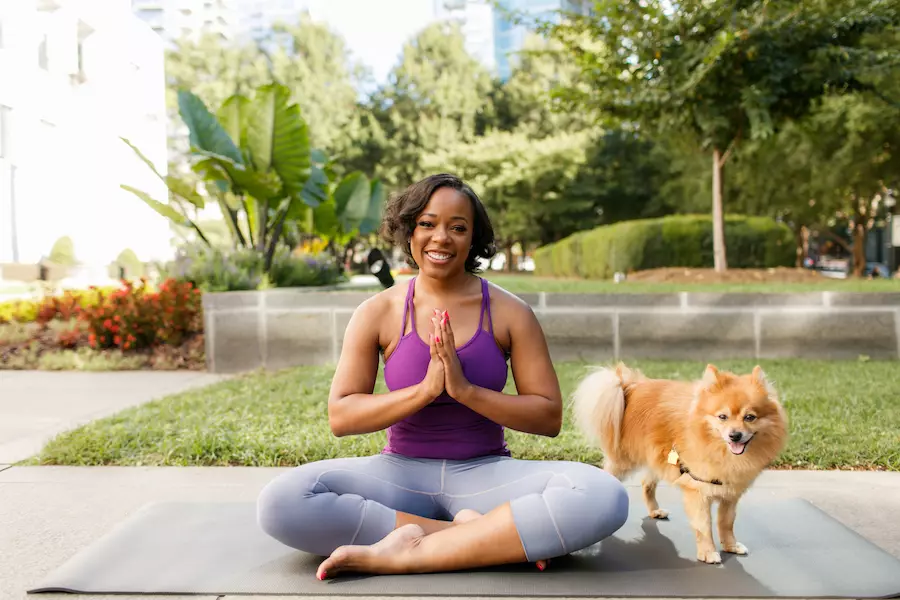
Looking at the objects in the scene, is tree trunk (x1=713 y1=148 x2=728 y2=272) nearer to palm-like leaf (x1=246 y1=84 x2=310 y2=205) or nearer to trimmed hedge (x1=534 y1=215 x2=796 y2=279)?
trimmed hedge (x1=534 y1=215 x2=796 y2=279)

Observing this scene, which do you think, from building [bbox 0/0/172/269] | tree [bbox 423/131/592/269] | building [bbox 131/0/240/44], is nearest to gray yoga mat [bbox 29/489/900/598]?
building [bbox 0/0/172/269]

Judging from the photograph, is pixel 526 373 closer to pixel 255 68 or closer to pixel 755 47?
pixel 755 47

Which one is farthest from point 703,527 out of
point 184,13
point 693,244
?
point 184,13

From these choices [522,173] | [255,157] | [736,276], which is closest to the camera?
[255,157]

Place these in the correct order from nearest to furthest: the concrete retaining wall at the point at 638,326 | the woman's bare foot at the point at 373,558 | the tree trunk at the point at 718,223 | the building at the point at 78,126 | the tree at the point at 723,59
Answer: the woman's bare foot at the point at 373,558 < the concrete retaining wall at the point at 638,326 < the tree at the point at 723,59 < the tree trunk at the point at 718,223 < the building at the point at 78,126

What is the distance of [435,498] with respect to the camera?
3.00m

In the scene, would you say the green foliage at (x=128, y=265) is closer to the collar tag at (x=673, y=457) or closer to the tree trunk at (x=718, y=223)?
the tree trunk at (x=718, y=223)

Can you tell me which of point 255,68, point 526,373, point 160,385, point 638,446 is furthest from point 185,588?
point 255,68

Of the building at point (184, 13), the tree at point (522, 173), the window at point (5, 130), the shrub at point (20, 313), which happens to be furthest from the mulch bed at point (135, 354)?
the building at point (184, 13)

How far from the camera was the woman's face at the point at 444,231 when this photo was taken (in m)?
2.94

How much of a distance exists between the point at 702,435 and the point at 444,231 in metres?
1.19

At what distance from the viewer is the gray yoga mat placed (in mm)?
2646

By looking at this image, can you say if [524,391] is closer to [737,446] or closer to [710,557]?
[737,446]

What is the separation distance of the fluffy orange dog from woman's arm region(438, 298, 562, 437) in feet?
1.54
